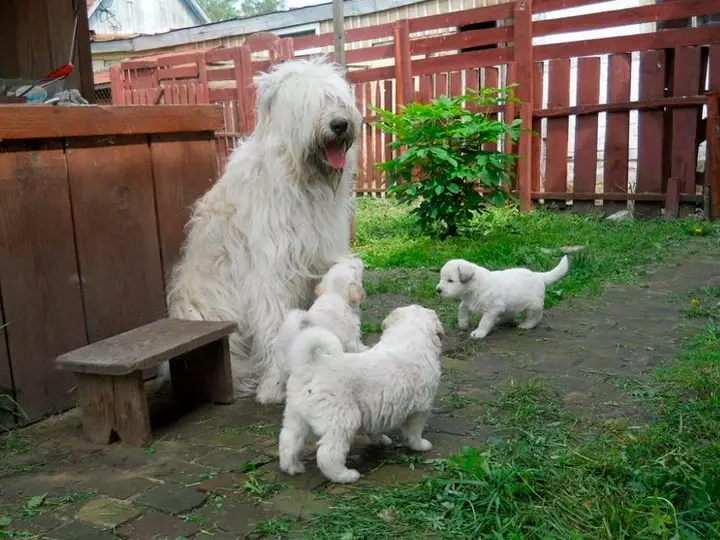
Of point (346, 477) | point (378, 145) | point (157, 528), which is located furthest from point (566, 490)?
point (378, 145)

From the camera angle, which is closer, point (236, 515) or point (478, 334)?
point (236, 515)

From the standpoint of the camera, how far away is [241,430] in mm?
3688

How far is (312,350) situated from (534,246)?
5.02 metres

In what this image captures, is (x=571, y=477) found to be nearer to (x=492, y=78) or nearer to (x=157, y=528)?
(x=157, y=528)

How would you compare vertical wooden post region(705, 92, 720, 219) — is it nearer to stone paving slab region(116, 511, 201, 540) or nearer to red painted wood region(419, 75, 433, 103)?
red painted wood region(419, 75, 433, 103)

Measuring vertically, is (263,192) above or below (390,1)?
below

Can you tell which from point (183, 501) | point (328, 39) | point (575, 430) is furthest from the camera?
point (328, 39)

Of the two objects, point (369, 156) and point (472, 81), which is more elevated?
point (472, 81)

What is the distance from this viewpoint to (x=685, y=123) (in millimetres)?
8477

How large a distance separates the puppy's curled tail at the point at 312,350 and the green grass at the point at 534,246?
3141 mm

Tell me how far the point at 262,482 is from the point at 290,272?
1455 mm

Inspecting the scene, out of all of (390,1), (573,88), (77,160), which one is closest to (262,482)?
(77,160)

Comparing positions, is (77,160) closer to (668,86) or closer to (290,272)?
(290,272)

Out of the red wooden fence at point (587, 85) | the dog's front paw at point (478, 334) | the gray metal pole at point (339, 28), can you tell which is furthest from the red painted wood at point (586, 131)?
the dog's front paw at point (478, 334)
